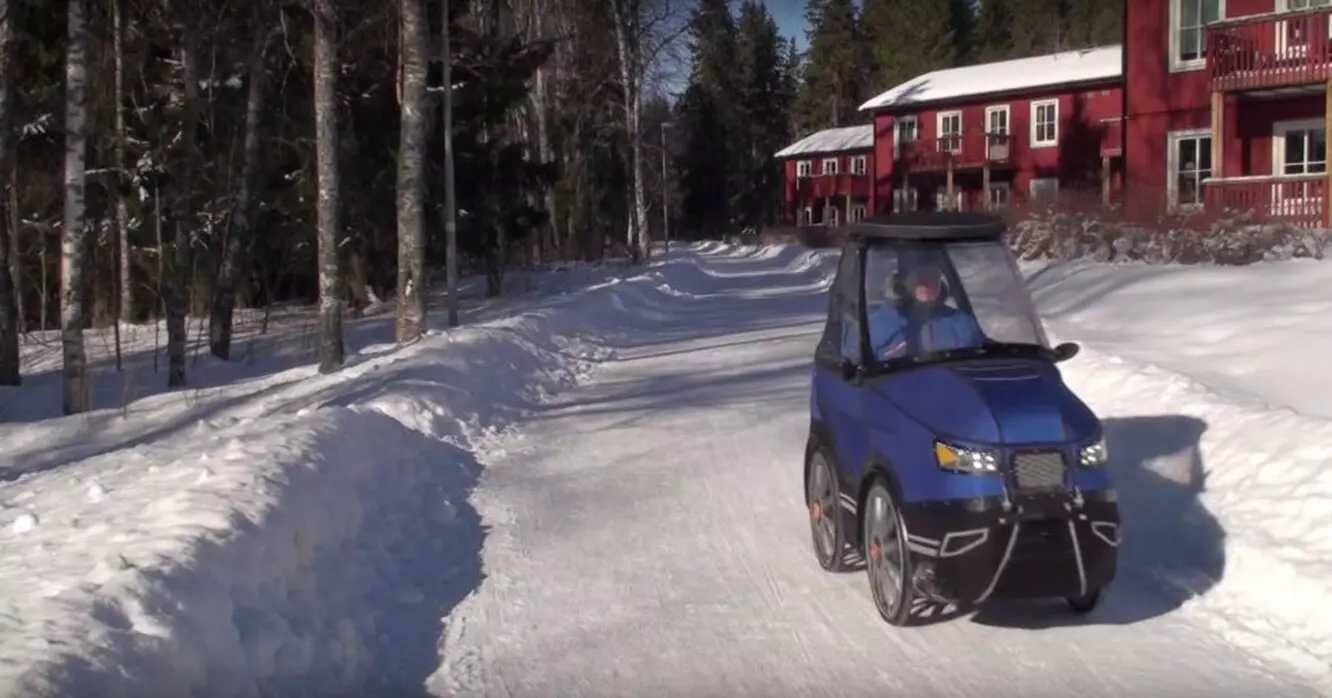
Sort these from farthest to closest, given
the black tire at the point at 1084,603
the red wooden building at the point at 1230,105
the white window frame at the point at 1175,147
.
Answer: the white window frame at the point at 1175,147, the red wooden building at the point at 1230,105, the black tire at the point at 1084,603

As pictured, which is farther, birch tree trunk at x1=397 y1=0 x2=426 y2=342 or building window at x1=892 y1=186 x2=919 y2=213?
building window at x1=892 y1=186 x2=919 y2=213

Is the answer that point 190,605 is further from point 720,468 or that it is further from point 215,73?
point 215,73

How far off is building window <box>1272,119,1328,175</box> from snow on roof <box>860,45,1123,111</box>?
67.1 ft

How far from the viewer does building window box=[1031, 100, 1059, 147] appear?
53719 millimetres

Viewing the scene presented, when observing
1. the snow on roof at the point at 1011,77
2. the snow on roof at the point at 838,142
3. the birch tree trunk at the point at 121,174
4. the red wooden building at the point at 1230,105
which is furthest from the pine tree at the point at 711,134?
the birch tree trunk at the point at 121,174

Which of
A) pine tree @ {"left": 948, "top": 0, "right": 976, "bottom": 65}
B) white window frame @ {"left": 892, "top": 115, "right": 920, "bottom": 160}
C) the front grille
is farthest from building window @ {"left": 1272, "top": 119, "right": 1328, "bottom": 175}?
pine tree @ {"left": 948, "top": 0, "right": 976, "bottom": 65}

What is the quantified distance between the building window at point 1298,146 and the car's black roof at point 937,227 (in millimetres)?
26565

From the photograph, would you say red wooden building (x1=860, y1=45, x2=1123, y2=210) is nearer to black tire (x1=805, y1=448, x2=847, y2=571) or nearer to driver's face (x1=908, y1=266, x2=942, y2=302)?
black tire (x1=805, y1=448, x2=847, y2=571)

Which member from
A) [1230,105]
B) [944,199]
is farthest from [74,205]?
[944,199]

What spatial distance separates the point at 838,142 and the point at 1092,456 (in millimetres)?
74283

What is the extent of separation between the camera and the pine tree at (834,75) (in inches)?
4107

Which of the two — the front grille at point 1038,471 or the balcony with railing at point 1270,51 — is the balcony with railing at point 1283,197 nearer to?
the balcony with railing at point 1270,51

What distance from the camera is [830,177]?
80000mm

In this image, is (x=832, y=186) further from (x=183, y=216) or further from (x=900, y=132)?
(x=183, y=216)
